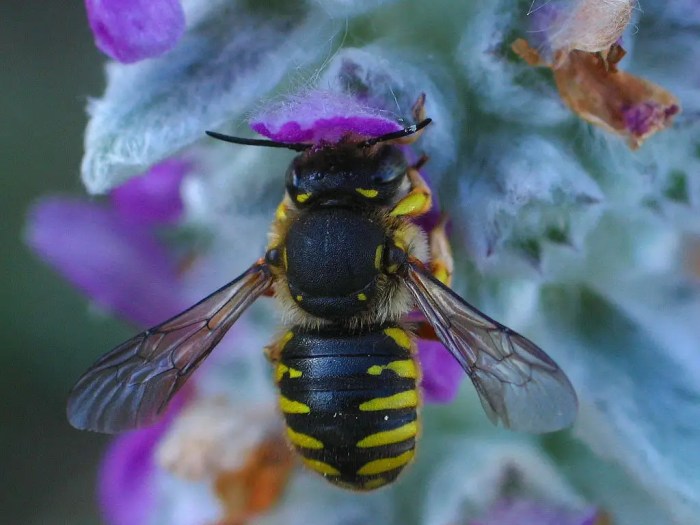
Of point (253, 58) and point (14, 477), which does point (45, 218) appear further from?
point (14, 477)

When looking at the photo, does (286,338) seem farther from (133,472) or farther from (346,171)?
(133,472)

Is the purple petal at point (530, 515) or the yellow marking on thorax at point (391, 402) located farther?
the purple petal at point (530, 515)

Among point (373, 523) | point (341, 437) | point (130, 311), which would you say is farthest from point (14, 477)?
point (341, 437)

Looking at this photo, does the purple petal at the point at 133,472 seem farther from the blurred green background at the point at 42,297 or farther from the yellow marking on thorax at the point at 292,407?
the blurred green background at the point at 42,297

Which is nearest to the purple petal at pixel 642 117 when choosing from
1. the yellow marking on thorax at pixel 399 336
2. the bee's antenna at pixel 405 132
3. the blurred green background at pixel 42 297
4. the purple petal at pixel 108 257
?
the bee's antenna at pixel 405 132

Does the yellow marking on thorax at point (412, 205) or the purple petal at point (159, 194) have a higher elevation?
the yellow marking on thorax at point (412, 205)

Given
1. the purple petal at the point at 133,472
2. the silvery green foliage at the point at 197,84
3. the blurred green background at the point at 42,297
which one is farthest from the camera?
the blurred green background at the point at 42,297
